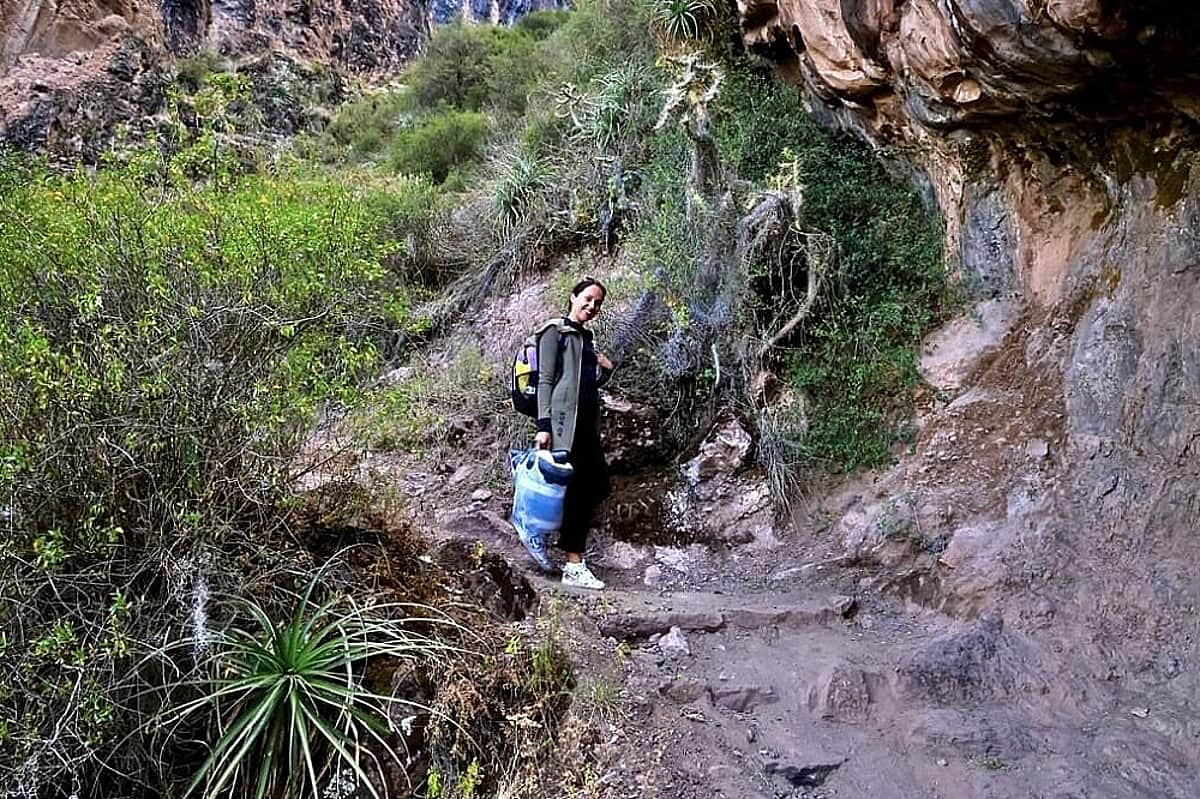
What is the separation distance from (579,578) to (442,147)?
10246 mm

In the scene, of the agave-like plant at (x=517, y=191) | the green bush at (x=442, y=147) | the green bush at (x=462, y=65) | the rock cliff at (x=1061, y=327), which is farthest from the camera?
the green bush at (x=462, y=65)

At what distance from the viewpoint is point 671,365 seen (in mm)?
6168

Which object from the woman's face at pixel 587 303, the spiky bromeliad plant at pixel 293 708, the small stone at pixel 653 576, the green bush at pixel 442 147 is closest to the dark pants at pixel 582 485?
the woman's face at pixel 587 303

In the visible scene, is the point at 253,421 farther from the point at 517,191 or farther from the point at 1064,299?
the point at 517,191

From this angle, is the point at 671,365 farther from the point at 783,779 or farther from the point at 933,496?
the point at 783,779

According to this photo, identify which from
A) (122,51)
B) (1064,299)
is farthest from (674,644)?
(122,51)

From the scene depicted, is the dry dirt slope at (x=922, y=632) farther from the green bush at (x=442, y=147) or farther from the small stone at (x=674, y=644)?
the green bush at (x=442, y=147)

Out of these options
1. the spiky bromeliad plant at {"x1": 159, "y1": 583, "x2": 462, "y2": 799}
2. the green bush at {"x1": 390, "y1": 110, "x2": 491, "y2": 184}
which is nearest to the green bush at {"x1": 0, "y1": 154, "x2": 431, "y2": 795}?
the spiky bromeliad plant at {"x1": 159, "y1": 583, "x2": 462, "y2": 799}

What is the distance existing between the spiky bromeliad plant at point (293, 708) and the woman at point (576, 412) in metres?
1.12

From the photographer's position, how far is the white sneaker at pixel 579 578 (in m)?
4.43

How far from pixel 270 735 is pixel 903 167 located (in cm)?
562

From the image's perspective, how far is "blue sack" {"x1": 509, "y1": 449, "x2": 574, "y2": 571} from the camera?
14.1 feet

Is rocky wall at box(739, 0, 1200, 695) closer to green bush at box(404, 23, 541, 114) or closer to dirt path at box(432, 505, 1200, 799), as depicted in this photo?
dirt path at box(432, 505, 1200, 799)

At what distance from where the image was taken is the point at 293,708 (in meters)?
3.20
